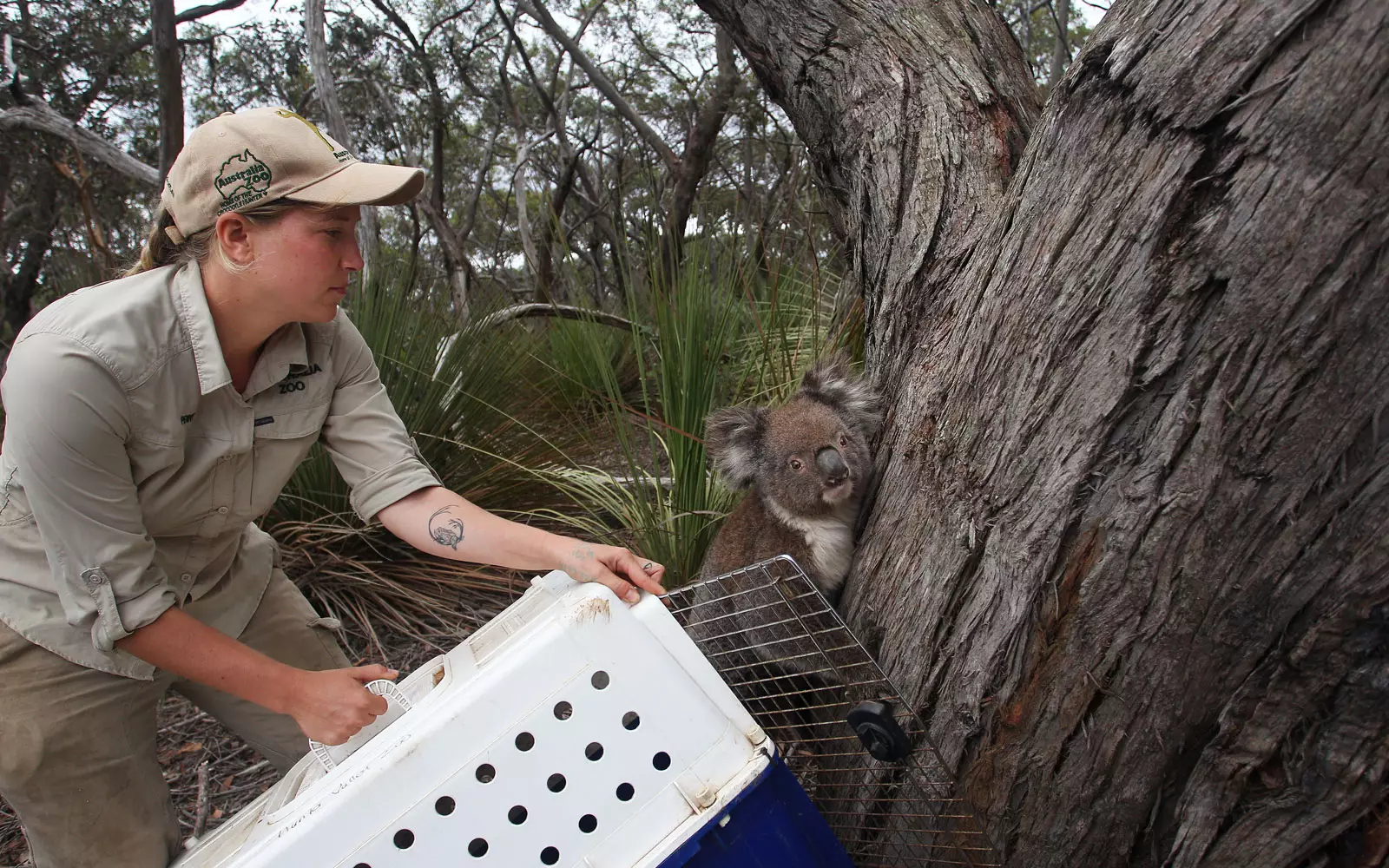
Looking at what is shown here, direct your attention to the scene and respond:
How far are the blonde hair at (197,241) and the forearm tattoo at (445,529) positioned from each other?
682mm

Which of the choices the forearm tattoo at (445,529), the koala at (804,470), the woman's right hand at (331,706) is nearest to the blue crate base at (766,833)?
the woman's right hand at (331,706)

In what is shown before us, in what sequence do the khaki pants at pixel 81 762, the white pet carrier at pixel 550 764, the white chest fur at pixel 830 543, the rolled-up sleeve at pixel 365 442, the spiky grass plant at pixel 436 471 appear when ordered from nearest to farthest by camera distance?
the white pet carrier at pixel 550 764
the khaki pants at pixel 81 762
the rolled-up sleeve at pixel 365 442
the white chest fur at pixel 830 543
the spiky grass plant at pixel 436 471

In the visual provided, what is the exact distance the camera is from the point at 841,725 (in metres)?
2.01

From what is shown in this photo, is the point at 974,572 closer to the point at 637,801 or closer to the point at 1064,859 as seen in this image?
the point at 1064,859

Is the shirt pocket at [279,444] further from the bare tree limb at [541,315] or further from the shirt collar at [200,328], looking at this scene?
the bare tree limb at [541,315]

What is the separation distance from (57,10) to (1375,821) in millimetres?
13502

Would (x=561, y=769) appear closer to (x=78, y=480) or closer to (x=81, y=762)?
(x=78, y=480)

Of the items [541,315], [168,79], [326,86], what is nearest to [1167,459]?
[541,315]

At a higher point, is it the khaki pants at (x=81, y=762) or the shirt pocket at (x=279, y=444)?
the shirt pocket at (x=279, y=444)

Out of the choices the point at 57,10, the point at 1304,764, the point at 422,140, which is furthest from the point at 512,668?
the point at 422,140

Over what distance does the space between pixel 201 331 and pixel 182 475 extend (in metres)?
0.33

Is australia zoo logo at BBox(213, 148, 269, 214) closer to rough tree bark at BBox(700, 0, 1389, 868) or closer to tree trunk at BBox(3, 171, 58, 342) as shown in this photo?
rough tree bark at BBox(700, 0, 1389, 868)

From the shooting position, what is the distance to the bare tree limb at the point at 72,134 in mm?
6998

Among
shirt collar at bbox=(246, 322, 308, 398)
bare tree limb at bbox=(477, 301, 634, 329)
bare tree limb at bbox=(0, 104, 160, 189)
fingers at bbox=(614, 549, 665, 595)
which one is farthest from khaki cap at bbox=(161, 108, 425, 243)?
bare tree limb at bbox=(0, 104, 160, 189)
